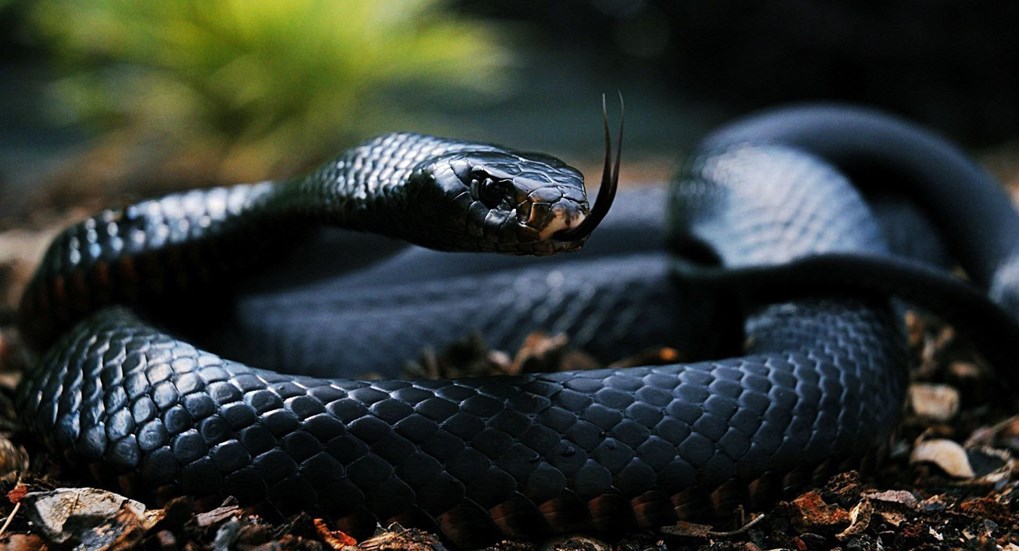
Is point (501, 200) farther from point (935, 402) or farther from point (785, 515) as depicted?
point (935, 402)

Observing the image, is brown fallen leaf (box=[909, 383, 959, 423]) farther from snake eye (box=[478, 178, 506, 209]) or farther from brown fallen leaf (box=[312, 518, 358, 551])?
brown fallen leaf (box=[312, 518, 358, 551])

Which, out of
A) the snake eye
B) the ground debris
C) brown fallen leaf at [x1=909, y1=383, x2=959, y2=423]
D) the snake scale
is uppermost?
the snake eye

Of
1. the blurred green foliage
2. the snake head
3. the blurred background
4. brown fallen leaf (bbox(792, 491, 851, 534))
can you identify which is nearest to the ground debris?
brown fallen leaf (bbox(792, 491, 851, 534))

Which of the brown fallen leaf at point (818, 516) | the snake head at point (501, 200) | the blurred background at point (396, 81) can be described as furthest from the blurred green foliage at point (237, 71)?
the brown fallen leaf at point (818, 516)

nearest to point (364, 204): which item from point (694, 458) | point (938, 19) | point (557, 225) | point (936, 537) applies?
point (557, 225)

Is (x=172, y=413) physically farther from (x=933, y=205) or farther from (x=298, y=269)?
(x=933, y=205)

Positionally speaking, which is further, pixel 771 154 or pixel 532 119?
pixel 532 119

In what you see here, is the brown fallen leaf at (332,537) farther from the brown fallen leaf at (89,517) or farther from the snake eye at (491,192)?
the snake eye at (491,192)
